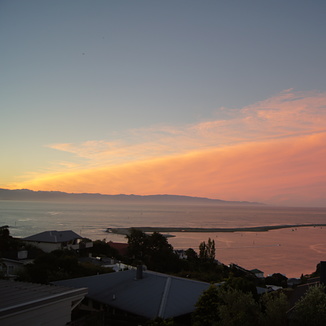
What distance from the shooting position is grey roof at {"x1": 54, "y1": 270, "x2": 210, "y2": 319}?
45.2 ft

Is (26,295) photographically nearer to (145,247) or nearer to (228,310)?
(228,310)

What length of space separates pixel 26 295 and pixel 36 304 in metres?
0.67

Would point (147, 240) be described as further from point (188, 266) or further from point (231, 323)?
point (231, 323)

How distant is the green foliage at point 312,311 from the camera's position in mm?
9203

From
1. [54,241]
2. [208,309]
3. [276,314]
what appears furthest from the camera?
[54,241]

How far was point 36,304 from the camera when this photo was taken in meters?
7.70

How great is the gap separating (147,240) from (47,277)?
23705mm

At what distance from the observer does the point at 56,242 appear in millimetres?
33781

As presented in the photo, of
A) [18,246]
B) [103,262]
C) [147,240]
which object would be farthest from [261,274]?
[18,246]

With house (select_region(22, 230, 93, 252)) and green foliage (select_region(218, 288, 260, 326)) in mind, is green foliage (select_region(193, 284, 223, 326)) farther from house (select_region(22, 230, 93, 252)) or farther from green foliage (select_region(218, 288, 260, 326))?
house (select_region(22, 230, 93, 252))

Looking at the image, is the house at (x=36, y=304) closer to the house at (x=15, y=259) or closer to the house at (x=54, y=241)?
the house at (x=15, y=259)

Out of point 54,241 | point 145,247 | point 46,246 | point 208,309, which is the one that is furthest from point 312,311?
point 145,247

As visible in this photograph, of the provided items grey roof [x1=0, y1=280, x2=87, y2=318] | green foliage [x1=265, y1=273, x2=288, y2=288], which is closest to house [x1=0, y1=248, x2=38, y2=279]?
grey roof [x1=0, y1=280, x2=87, y2=318]

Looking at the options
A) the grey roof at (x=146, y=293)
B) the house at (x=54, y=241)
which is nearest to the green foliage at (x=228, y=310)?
the grey roof at (x=146, y=293)
